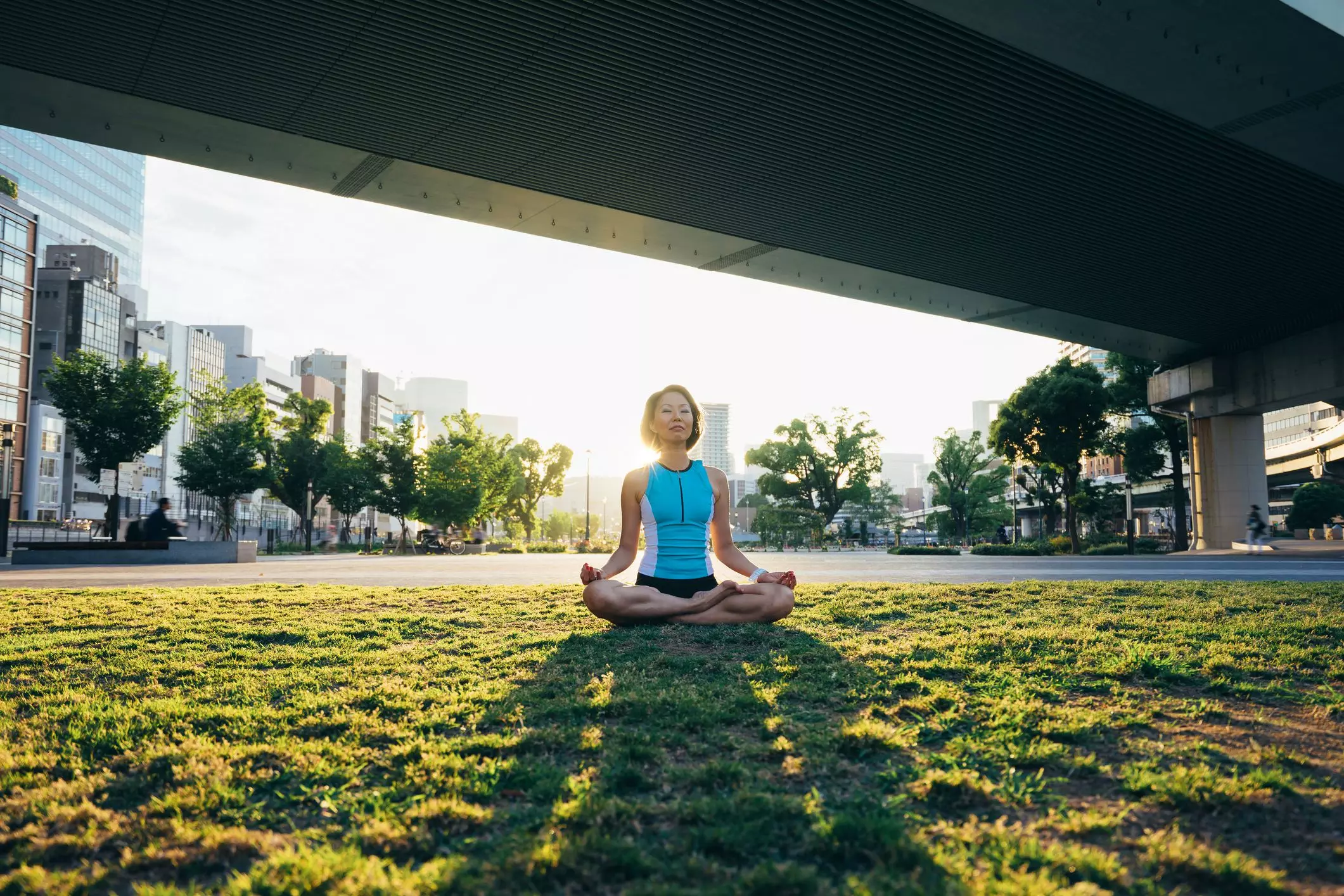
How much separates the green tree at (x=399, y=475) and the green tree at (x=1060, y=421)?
29.9 metres

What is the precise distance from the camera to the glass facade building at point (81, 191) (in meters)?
93.4

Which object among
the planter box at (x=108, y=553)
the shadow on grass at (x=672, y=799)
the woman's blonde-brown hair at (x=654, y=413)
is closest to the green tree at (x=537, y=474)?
the planter box at (x=108, y=553)

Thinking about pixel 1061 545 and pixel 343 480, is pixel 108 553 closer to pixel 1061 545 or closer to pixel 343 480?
pixel 343 480

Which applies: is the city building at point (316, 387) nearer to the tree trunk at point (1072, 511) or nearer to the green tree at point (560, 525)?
the green tree at point (560, 525)

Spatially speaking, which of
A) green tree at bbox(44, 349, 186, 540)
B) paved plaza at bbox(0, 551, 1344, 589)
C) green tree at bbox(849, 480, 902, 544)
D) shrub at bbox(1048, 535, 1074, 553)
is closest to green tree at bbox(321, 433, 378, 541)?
green tree at bbox(44, 349, 186, 540)

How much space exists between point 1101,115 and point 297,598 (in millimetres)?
13439

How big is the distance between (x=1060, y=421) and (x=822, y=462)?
30434 millimetres

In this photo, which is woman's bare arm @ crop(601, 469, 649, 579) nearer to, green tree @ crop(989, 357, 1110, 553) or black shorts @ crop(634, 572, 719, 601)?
black shorts @ crop(634, 572, 719, 601)

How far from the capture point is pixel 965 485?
68.4 metres

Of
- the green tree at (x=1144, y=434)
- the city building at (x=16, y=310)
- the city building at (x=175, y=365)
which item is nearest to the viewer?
the green tree at (x=1144, y=434)

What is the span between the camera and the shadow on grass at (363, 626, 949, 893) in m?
2.18

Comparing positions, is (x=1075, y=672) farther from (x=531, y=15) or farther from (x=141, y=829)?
(x=531, y=15)

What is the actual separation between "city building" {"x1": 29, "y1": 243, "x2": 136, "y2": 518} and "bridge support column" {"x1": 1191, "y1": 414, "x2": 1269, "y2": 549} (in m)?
79.3

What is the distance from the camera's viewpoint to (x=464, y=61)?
1131 centimetres
